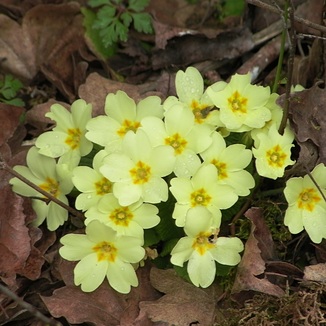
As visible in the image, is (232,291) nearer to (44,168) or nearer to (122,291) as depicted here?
(122,291)

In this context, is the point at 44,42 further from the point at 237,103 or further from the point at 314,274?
the point at 314,274

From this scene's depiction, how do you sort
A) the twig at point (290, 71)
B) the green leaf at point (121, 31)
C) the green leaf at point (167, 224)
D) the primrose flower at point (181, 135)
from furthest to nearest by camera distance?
the green leaf at point (121, 31), the green leaf at point (167, 224), the primrose flower at point (181, 135), the twig at point (290, 71)

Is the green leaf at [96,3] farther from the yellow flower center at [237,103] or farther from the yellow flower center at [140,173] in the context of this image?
the yellow flower center at [140,173]

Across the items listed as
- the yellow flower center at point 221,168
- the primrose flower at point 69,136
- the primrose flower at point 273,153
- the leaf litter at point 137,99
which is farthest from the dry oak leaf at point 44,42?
the primrose flower at point 273,153

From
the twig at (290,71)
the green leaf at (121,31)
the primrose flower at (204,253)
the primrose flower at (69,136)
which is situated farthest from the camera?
the green leaf at (121,31)

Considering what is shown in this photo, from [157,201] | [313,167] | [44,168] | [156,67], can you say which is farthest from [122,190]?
[156,67]

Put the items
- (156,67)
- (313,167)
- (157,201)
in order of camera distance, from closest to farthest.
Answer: (157,201) → (313,167) → (156,67)

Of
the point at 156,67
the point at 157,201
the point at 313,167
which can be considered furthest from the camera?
the point at 156,67
